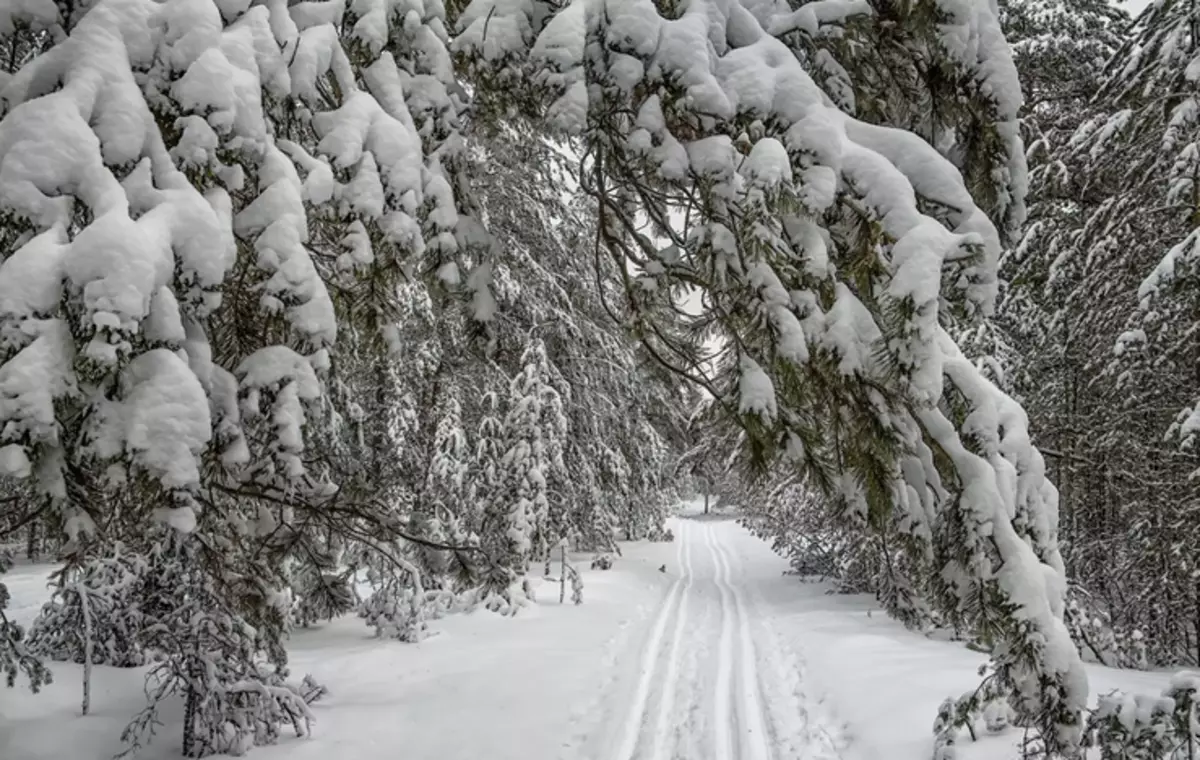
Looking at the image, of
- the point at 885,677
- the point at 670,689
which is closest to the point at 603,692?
the point at 670,689

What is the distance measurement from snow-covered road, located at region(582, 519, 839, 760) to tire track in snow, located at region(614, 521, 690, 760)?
1cm

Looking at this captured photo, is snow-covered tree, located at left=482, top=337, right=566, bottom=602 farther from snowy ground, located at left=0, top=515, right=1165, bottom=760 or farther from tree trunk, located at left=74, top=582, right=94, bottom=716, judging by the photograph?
tree trunk, located at left=74, top=582, right=94, bottom=716

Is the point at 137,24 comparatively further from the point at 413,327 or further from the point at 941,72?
the point at 413,327

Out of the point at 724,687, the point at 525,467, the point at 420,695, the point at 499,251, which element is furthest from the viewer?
the point at 525,467

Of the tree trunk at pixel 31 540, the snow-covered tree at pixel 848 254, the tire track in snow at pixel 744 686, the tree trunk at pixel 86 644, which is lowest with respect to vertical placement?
the tire track in snow at pixel 744 686

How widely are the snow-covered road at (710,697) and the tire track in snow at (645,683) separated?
11mm

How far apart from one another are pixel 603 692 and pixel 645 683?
0.71 meters

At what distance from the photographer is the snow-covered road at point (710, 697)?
7102mm

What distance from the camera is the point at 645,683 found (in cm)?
925

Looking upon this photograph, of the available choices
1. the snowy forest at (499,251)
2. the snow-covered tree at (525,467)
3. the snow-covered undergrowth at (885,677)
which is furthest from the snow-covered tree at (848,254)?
the snow-covered tree at (525,467)

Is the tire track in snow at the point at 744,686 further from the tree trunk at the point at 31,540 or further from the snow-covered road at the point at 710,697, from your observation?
the tree trunk at the point at 31,540

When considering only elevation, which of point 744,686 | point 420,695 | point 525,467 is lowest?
point 744,686

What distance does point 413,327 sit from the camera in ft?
37.4

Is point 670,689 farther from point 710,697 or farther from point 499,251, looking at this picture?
point 499,251
